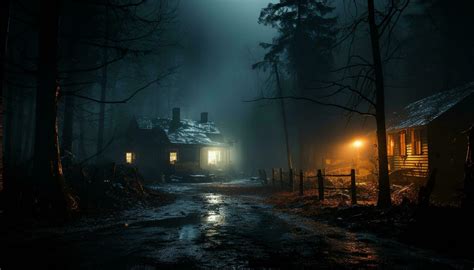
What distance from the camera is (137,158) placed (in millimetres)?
41719

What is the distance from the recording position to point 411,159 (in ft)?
77.6

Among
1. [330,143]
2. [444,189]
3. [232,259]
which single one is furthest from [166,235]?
[330,143]

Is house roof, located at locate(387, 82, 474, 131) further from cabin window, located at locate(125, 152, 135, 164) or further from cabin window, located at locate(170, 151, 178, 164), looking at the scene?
cabin window, located at locate(125, 152, 135, 164)

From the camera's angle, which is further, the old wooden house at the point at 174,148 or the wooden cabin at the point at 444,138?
the old wooden house at the point at 174,148

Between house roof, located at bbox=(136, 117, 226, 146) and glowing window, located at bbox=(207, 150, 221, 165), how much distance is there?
4.05ft

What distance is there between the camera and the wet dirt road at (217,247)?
6.03 meters

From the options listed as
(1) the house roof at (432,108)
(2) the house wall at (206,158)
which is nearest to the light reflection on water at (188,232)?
(1) the house roof at (432,108)

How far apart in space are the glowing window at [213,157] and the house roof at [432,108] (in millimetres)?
22943

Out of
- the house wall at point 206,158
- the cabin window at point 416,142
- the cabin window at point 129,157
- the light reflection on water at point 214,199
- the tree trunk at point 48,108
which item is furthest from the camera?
the cabin window at point 129,157

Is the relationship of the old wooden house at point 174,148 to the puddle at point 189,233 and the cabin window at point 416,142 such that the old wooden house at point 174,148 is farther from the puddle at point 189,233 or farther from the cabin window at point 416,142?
the puddle at point 189,233

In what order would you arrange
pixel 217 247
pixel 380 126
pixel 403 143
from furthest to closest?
1. pixel 403 143
2. pixel 380 126
3. pixel 217 247

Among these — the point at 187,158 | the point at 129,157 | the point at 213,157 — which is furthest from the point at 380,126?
the point at 129,157

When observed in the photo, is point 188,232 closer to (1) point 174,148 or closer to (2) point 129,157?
(1) point 174,148

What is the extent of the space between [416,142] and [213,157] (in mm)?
25781
